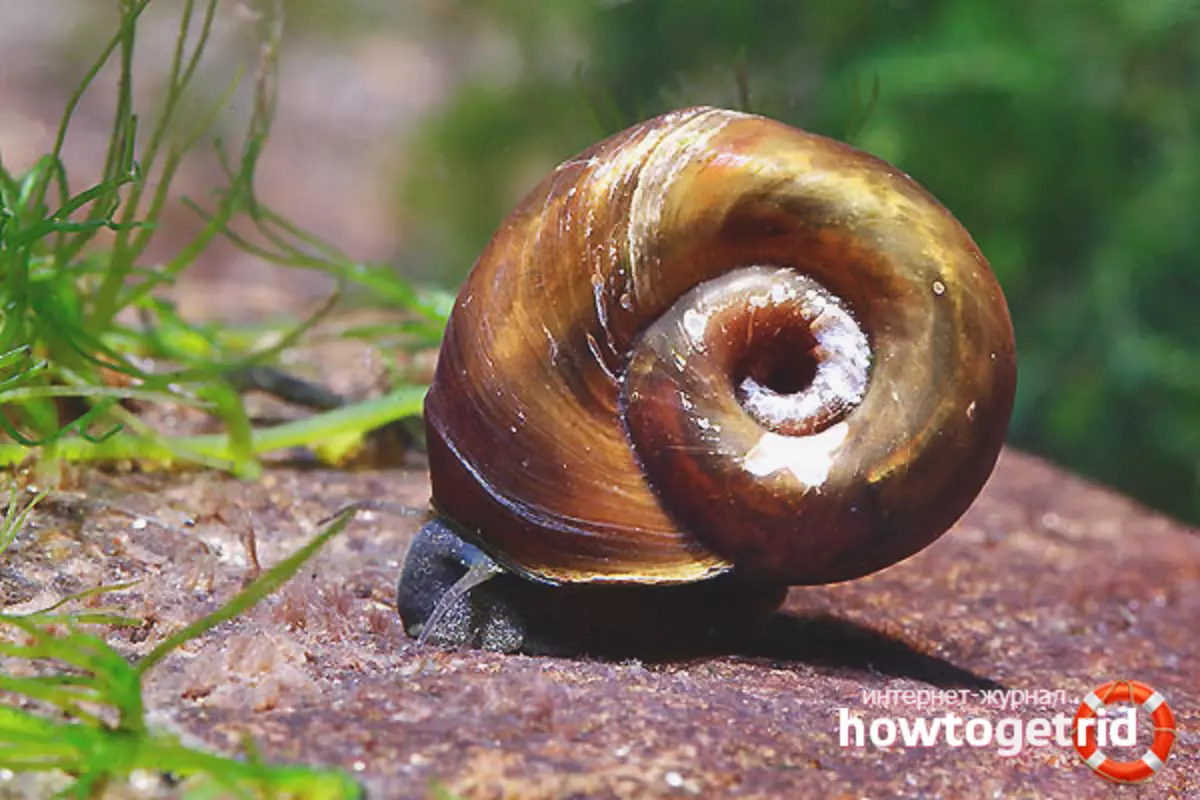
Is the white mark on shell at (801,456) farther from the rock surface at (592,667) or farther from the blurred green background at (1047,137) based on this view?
the blurred green background at (1047,137)

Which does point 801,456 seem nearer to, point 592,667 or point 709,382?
point 709,382

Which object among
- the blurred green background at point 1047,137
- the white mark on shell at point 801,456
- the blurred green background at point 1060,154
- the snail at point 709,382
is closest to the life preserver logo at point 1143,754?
the snail at point 709,382

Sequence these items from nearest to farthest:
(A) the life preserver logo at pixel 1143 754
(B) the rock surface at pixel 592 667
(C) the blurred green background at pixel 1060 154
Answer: (B) the rock surface at pixel 592 667 < (A) the life preserver logo at pixel 1143 754 < (C) the blurred green background at pixel 1060 154

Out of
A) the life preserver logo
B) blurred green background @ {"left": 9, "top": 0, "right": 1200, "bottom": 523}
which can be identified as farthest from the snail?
blurred green background @ {"left": 9, "top": 0, "right": 1200, "bottom": 523}

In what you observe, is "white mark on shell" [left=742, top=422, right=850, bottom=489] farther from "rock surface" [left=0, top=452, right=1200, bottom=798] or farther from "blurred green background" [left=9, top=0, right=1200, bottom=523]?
"blurred green background" [left=9, top=0, right=1200, bottom=523]

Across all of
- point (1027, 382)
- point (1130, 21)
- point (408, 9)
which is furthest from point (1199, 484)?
point (408, 9)

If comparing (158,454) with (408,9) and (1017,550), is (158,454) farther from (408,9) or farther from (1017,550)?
(408,9)
